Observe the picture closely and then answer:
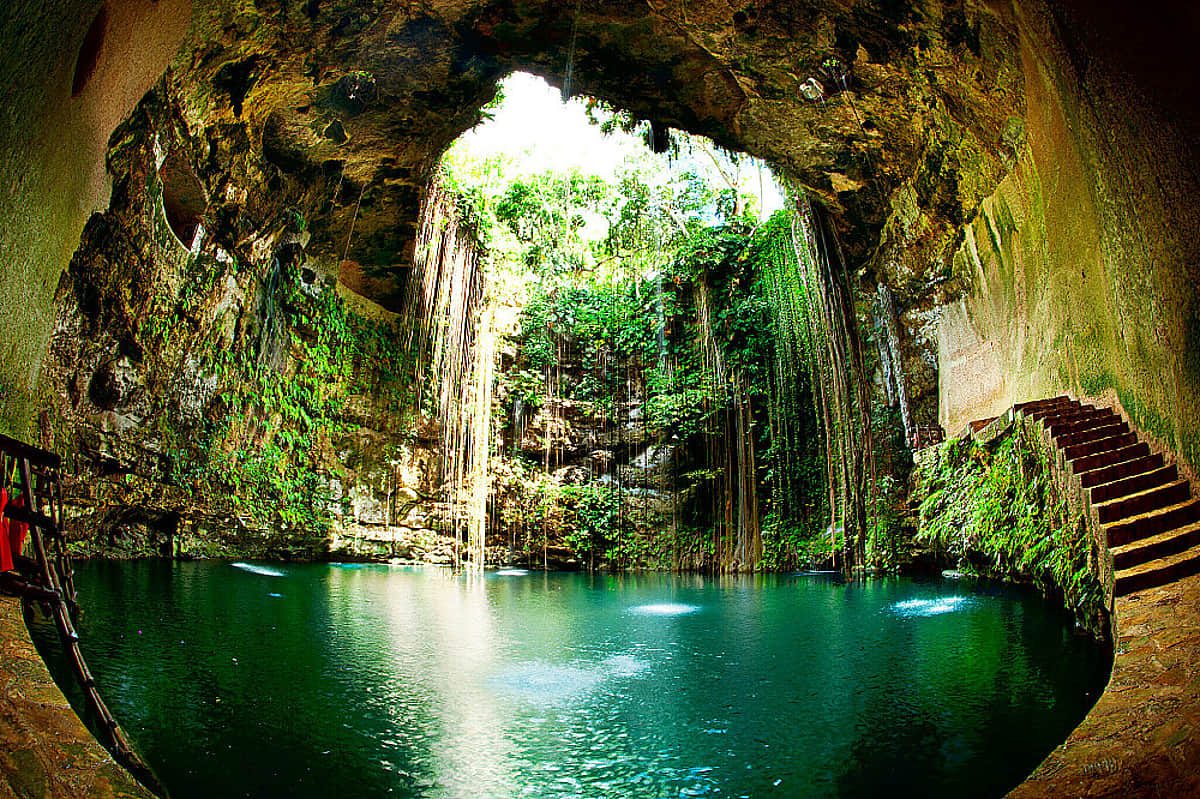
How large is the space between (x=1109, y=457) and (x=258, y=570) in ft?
26.4

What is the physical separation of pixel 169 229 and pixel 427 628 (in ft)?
17.3

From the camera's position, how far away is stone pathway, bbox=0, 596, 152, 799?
1613 millimetres

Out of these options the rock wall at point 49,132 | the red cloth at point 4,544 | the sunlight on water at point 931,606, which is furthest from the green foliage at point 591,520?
the red cloth at point 4,544

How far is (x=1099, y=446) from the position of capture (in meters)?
4.14

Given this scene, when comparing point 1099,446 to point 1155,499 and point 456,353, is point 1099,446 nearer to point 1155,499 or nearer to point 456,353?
point 1155,499

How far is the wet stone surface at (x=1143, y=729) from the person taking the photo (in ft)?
5.75

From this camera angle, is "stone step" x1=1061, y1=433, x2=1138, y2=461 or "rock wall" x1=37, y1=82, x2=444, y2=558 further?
"rock wall" x1=37, y1=82, x2=444, y2=558

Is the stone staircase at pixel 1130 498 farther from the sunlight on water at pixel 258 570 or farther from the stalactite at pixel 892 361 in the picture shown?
the sunlight on water at pixel 258 570

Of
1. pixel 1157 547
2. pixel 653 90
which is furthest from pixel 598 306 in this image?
pixel 1157 547

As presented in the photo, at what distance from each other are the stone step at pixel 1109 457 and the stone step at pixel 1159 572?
3.08ft

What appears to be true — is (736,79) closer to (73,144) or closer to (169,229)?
(73,144)

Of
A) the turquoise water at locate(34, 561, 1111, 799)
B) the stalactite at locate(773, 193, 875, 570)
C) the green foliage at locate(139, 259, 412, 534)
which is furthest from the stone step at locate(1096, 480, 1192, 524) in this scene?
the green foliage at locate(139, 259, 412, 534)

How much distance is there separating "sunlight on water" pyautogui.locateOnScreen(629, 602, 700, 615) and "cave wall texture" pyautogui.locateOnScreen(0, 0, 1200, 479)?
11.5 ft

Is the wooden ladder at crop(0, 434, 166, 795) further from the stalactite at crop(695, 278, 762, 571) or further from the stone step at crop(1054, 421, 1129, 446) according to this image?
the stalactite at crop(695, 278, 762, 571)
